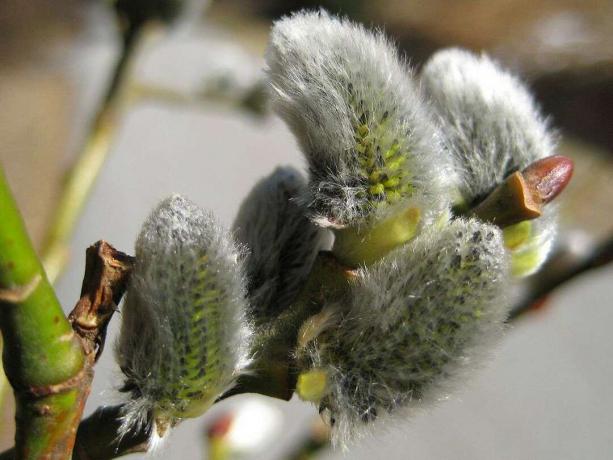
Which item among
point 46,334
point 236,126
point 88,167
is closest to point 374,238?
point 46,334

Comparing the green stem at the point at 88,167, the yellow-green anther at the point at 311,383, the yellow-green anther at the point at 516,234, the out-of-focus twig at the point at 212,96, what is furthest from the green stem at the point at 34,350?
the out-of-focus twig at the point at 212,96

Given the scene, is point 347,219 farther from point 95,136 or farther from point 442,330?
point 95,136

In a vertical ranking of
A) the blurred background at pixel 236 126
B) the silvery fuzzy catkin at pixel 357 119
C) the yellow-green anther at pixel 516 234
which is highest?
the silvery fuzzy catkin at pixel 357 119

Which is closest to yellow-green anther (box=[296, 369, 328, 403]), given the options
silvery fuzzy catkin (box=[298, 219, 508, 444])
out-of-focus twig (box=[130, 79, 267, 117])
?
silvery fuzzy catkin (box=[298, 219, 508, 444])

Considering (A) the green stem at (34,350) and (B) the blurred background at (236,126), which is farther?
(B) the blurred background at (236,126)

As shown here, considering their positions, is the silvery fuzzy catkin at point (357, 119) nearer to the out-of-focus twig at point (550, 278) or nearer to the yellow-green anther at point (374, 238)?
the yellow-green anther at point (374, 238)

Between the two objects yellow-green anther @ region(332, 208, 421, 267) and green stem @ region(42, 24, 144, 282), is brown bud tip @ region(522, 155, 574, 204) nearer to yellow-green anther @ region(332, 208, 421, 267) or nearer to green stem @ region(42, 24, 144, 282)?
yellow-green anther @ region(332, 208, 421, 267)
